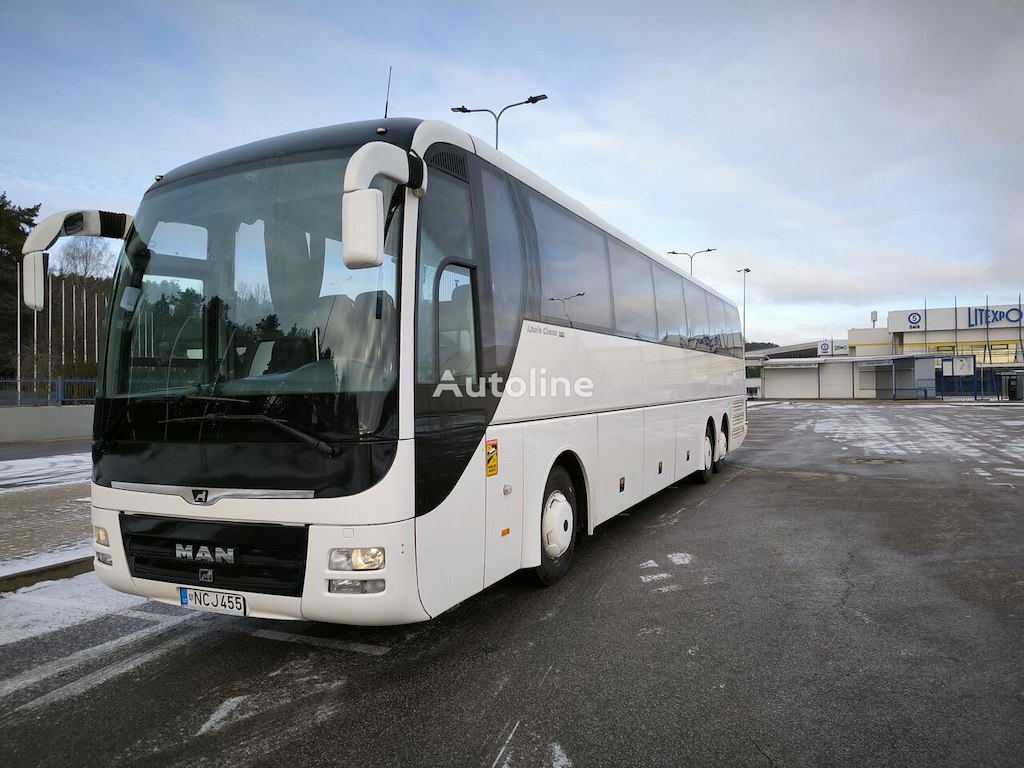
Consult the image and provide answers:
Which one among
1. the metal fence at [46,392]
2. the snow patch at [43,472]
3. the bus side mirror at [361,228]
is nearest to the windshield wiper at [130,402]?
the bus side mirror at [361,228]

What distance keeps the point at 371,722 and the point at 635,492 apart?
4.81 m

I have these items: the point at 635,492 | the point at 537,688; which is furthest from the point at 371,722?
the point at 635,492

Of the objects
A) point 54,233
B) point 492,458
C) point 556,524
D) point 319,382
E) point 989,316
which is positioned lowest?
point 556,524

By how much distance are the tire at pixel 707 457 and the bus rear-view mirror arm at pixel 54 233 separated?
892 centimetres

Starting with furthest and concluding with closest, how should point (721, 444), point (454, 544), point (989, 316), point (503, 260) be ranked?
point (989, 316) → point (721, 444) → point (503, 260) → point (454, 544)

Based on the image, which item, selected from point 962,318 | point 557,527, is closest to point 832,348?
point 962,318

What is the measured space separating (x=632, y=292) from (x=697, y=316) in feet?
12.2

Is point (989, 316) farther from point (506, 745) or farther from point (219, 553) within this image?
point (219, 553)

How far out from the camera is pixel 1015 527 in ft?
25.7

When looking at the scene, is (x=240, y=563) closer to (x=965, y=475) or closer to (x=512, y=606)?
(x=512, y=606)

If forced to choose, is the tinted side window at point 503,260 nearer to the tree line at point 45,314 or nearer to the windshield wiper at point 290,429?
the windshield wiper at point 290,429

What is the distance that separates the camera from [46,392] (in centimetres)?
2159

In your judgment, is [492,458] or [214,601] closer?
[214,601]

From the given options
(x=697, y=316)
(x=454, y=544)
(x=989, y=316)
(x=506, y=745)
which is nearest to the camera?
(x=506, y=745)
